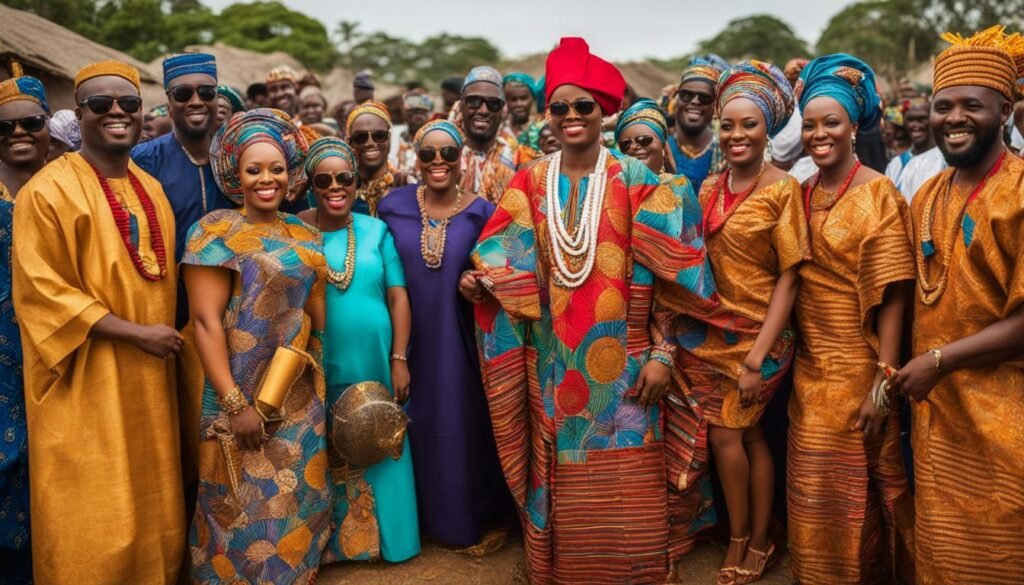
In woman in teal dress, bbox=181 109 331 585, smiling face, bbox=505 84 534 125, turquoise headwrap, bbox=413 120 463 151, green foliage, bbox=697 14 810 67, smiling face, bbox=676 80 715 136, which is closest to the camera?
woman in teal dress, bbox=181 109 331 585

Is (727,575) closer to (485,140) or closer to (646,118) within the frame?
(646,118)

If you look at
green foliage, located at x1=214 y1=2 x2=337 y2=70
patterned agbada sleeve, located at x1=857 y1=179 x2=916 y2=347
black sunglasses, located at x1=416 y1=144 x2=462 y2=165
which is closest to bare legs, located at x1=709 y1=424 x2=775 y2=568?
patterned agbada sleeve, located at x1=857 y1=179 x2=916 y2=347

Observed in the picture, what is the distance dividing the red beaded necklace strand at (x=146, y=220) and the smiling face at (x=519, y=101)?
12.6 feet

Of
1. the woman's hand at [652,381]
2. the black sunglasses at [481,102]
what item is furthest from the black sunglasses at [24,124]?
the woman's hand at [652,381]

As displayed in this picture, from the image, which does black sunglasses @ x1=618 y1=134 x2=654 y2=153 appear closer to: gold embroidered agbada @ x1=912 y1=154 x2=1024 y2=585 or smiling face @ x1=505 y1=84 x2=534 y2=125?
gold embroidered agbada @ x1=912 y1=154 x2=1024 y2=585

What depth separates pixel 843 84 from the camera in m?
3.86

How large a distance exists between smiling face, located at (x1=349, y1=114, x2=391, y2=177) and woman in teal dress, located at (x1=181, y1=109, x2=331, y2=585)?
3.20 ft

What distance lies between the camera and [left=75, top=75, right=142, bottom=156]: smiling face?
3818mm

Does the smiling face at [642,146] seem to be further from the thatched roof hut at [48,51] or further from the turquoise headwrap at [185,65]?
the thatched roof hut at [48,51]

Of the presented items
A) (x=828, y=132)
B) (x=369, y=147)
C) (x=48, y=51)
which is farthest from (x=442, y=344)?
(x=48, y=51)

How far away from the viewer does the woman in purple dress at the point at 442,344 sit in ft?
14.4

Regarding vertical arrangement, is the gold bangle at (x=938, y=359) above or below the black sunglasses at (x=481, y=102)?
below

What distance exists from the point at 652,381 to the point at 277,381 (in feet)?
5.81

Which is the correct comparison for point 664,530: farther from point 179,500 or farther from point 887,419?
point 179,500
